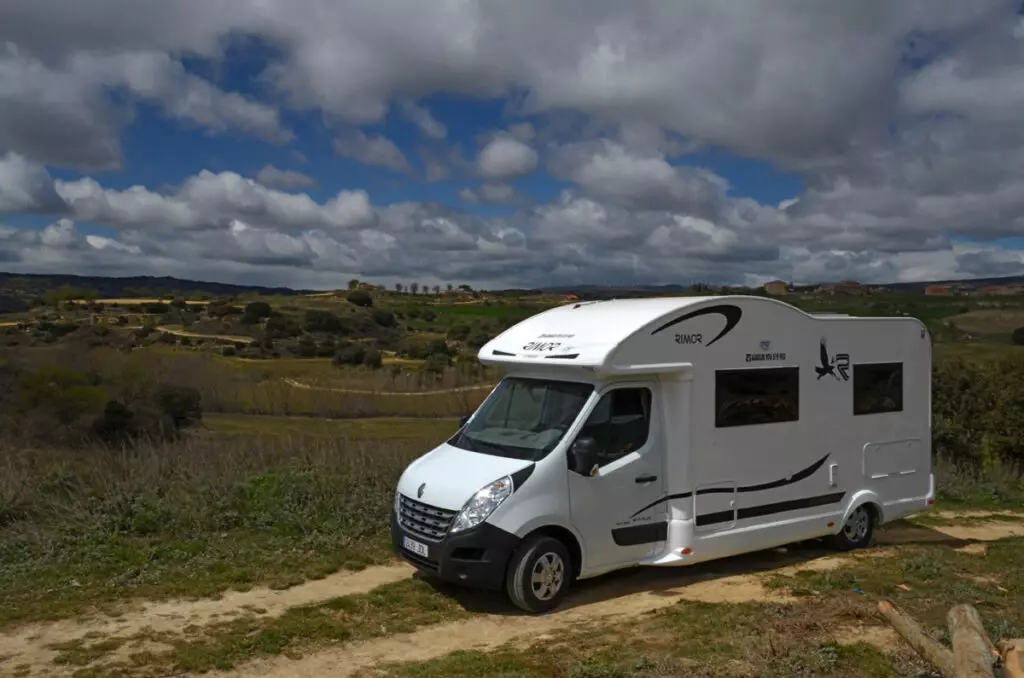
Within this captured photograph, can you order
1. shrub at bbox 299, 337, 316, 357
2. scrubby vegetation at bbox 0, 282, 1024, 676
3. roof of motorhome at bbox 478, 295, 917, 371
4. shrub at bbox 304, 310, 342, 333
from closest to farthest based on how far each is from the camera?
scrubby vegetation at bbox 0, 282, 1024, 676 < roof of motorhome at bbox 478, 295, 917, 371 < shrub at bbox 299, 337, 316, 357 < shrub at bbox 304, 310, 342, 333

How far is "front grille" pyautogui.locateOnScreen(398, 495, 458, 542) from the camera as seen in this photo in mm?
7867

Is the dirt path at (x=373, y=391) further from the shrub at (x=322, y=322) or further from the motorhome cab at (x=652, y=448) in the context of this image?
the shrub at (x=322, y=322)

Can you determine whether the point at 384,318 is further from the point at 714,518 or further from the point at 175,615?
the point at 175,615

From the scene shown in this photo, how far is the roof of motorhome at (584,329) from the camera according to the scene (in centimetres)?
843

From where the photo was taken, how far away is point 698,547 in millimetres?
8875

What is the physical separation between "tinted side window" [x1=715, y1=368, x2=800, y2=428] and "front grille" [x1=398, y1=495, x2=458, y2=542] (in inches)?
123

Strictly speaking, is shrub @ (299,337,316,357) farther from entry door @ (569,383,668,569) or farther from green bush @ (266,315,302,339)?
entry door @ (569,383,668,569)

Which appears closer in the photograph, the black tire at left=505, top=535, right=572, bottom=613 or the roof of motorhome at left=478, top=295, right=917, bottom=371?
the black tire at left=505, top=535, right=572, bottom=613

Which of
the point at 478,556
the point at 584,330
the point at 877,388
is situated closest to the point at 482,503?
the point at 478,556

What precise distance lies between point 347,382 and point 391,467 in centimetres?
1571

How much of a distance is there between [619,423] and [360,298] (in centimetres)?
5221

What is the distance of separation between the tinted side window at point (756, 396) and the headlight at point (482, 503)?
265 centimetres

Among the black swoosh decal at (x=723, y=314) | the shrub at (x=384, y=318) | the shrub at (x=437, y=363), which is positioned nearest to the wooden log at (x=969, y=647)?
the black swoosh decal at (x=723, y=314)

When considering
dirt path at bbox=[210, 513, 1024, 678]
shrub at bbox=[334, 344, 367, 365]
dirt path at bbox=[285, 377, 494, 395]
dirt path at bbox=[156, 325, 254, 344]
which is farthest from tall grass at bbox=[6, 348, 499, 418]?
Result: dirt path at bbox=[210, 513, 1024, 678]
